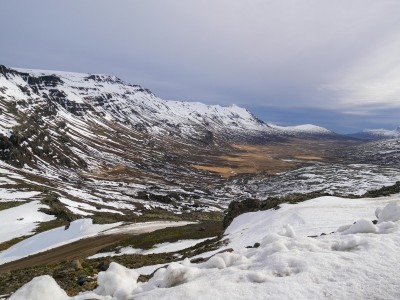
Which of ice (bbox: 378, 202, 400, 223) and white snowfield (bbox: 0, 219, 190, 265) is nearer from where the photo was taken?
ice (bbox: 378, 202, 400, 223)

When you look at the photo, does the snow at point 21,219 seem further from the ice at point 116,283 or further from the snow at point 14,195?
the ice at point 116,283

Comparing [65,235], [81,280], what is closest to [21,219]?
[65,235]

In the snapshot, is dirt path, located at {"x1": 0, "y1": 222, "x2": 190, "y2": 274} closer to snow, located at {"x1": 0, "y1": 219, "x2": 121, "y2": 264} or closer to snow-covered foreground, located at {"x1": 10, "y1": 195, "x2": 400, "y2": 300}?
snow, located at {"x1": 0, "y1": 219, "x2": 121, "y2": 264}

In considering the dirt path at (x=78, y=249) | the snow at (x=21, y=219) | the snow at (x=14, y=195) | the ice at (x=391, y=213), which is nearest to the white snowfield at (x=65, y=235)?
the dirt path at (x=78, y=249)

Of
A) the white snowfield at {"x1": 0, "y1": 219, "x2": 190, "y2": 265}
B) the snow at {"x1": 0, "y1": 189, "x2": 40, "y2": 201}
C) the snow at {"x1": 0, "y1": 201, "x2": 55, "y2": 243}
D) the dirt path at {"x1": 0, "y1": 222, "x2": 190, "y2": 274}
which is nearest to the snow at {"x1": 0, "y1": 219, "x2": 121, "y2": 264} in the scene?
the white snowfield at {"x1": 0, "y1": 219, "x2": 190, "y2": 265}

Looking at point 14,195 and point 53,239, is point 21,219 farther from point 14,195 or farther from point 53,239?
point 14,195

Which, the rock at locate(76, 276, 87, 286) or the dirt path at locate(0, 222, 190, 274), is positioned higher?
the rock at locate(76, 276, 87, 286)
